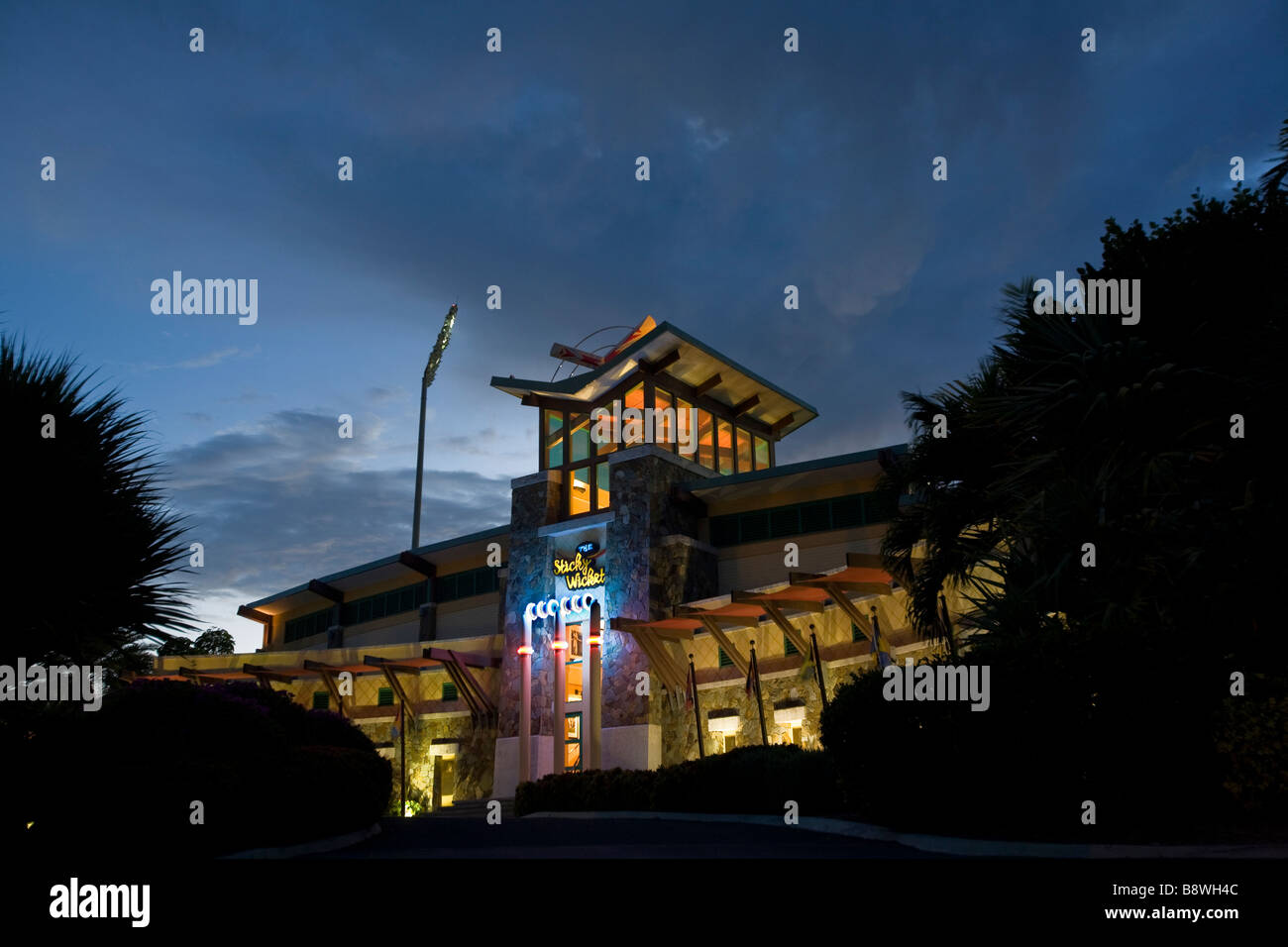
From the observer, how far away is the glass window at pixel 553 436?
3775 centimetres

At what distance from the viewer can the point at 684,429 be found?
36.8 m

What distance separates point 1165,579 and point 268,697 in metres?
14.1

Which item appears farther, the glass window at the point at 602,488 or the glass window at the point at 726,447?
the glass window at the point at 726,447

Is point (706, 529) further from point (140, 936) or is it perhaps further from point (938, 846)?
point (140, 936)

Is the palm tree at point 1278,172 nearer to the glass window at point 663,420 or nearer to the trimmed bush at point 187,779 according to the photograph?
the trimmed bush at point 187,779

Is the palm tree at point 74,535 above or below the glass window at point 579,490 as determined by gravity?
below

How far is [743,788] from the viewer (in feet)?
65.2

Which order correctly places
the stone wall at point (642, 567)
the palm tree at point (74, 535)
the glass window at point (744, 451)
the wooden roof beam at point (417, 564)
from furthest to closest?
1. the wooden roof beam at point (417, 564)
2. the glass window at point (744, 451)
3. the stone wall at point (642, 567)
4. the palm tree at point (74, 535)

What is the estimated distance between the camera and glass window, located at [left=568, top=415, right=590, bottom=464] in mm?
37062

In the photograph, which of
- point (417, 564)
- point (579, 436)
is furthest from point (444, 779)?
point (579, 436)

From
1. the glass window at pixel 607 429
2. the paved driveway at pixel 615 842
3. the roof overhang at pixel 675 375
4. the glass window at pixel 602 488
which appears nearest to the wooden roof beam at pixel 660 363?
the roof overhang at pixel 675 375

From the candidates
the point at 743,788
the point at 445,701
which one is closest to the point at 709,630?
the point at 743,788

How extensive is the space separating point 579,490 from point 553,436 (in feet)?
8.48

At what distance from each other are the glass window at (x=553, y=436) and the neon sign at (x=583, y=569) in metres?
3.92
